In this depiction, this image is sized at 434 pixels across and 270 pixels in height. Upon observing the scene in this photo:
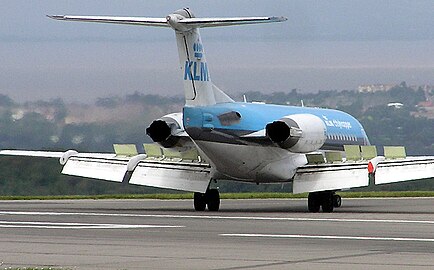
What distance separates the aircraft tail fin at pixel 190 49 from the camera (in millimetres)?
37875

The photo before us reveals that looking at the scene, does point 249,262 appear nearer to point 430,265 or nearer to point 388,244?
point 430,265

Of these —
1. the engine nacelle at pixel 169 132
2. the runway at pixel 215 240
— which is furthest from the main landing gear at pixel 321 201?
the engine nacelle at pixel 169 132

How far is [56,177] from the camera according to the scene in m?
59.3

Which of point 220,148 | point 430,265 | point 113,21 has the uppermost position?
point 113,21

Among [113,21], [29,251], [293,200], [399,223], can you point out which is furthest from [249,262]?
[293,200]

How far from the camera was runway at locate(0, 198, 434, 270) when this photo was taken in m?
→ 20.5

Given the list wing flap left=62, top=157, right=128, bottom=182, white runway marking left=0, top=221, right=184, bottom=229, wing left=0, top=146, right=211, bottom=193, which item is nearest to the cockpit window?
wing left=0, top=146, right=211, bottom=193

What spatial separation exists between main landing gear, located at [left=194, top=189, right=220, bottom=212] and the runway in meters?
2.24

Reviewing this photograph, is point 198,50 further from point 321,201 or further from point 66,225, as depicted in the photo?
point 66,225

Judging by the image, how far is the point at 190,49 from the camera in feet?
129

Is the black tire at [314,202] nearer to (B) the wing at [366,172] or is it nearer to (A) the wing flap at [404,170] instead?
(B) the wing at [366,172]

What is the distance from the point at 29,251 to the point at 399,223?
13.3 m

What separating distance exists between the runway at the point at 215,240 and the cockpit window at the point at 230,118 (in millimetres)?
3154

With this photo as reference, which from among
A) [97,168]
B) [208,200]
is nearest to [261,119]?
[208,200]
